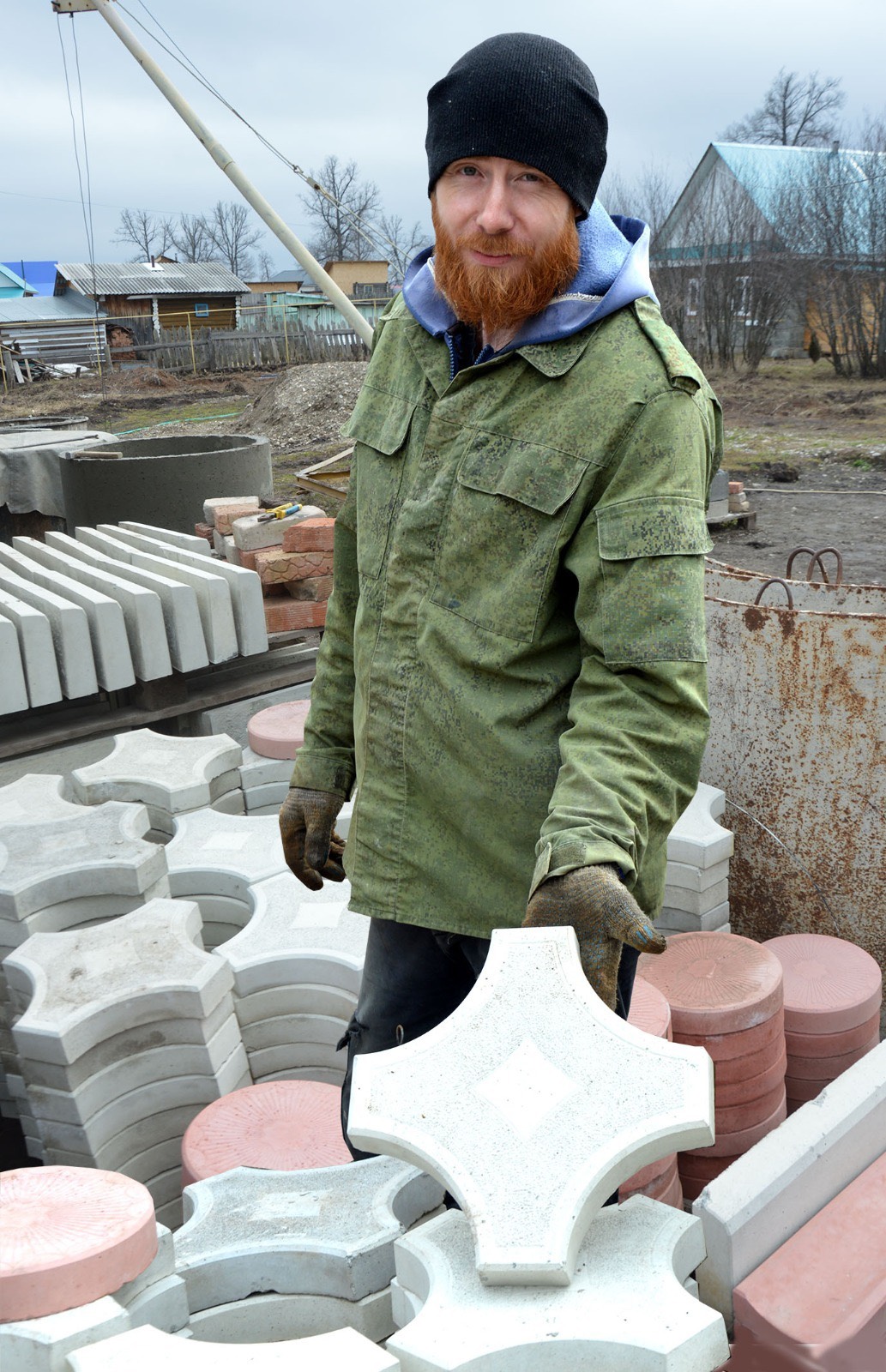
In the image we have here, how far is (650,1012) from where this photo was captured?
256 cm

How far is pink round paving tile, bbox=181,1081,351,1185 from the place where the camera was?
2.30m

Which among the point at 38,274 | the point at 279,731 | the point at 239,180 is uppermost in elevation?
the point at 38,274

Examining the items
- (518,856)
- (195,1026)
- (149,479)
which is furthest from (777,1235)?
(149,479)

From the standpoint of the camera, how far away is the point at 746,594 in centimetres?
383

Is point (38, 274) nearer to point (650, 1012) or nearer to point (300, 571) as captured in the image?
point (300, 571)

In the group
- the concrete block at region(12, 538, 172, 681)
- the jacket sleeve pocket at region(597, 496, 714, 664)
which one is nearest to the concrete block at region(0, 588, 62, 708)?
the concrete block at region(12, 538, 172, 681)

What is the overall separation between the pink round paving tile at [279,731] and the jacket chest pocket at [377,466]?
6.43 ft

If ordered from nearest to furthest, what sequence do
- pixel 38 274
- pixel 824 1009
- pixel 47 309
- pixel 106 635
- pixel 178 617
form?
1. pixel 824 1009
2. pixel 106 635
3. pixel 178 617
4. pixel 47 309
5. pixel 38 274

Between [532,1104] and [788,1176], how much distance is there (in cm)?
73

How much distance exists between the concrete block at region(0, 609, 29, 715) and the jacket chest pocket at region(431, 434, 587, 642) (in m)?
2.70

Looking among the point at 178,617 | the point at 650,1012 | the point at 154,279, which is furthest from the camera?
the point at 154,279

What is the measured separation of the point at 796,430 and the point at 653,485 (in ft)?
56.2

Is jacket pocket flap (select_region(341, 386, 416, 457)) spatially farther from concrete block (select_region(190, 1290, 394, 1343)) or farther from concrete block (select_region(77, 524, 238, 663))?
concrete block (select_region(77, 524, 238, 663))

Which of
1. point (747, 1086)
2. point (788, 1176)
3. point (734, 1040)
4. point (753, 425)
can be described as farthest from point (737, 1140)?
point (753, 425)
